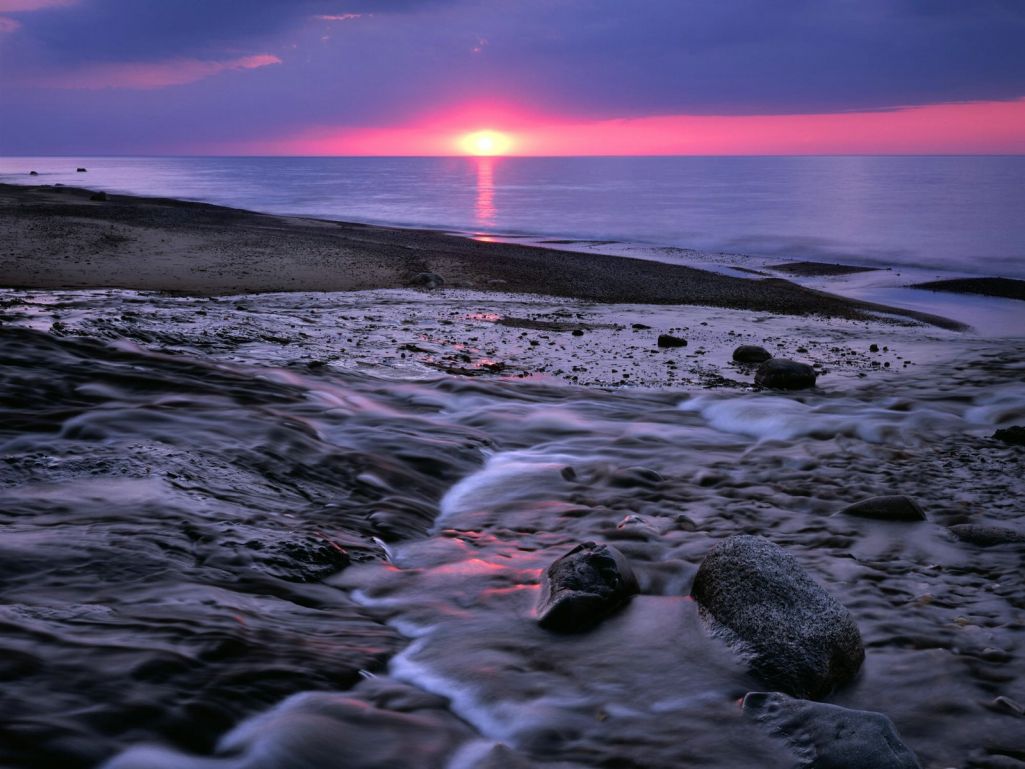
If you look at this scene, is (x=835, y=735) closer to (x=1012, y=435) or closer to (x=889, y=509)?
(x=889, y=509)

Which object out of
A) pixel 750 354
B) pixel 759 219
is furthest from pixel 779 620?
pixel 759 219

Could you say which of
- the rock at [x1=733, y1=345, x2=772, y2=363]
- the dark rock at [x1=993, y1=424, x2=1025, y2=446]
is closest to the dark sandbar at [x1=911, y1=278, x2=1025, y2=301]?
the rock at [x1=733, y1=345, x2=772, y2=363]

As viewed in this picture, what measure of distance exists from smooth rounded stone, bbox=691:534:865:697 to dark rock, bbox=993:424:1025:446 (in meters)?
5.03

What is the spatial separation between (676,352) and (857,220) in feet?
114

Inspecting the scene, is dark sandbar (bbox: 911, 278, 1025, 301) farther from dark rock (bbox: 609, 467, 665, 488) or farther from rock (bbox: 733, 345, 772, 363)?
dark rock (bbox: 609, 467, 665, 488)

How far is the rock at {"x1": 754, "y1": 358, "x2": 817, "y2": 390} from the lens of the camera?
10.2 metres

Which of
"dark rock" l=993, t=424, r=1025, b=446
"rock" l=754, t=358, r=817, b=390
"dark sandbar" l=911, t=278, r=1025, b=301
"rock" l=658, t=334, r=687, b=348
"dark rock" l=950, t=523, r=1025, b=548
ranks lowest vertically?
"dark rock" l=950, t=523, r=1025, b=548

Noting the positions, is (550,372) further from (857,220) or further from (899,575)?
(857,220)

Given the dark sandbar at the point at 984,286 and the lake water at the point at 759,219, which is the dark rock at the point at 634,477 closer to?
the dark sandbar at the point at 984,286

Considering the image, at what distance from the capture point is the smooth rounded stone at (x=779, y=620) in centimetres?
392

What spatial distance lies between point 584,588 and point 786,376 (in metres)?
6.54

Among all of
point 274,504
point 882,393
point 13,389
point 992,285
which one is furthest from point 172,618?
point 992,285

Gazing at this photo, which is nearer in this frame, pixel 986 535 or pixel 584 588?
pixel 584 588

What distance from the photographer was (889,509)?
602cm
